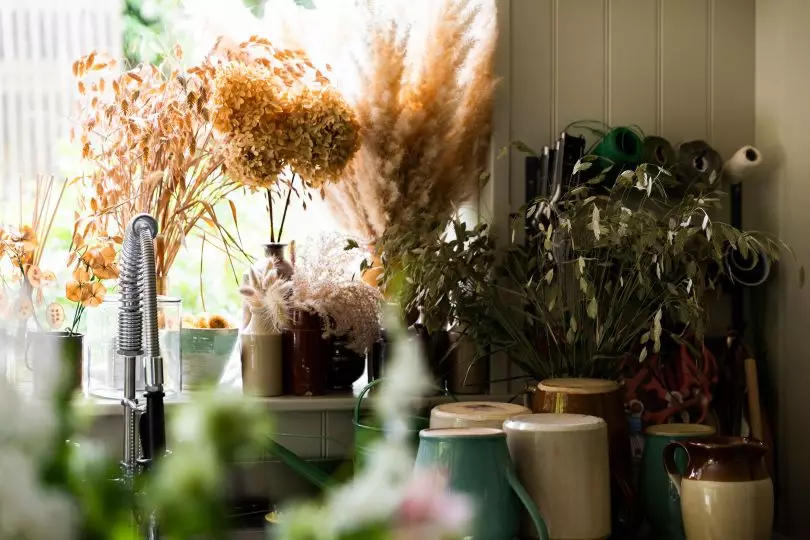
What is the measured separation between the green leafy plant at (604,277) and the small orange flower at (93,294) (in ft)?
2.24

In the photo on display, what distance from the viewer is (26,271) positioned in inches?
71.2

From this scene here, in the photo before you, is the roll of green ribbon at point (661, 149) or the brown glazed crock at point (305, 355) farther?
the roll of green ribbon at point (661, 149)

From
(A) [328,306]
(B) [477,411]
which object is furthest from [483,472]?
(A) [328,306]

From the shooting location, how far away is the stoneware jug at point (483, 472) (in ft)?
4.34

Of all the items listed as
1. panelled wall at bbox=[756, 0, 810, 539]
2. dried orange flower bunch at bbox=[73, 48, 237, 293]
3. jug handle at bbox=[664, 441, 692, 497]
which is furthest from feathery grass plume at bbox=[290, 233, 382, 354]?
panelled wall at bbox=[756, 0, 810, 539]

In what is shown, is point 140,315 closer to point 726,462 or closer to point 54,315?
point 54,315

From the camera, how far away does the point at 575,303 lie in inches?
67.6

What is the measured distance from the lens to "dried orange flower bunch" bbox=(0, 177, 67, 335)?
1772mm

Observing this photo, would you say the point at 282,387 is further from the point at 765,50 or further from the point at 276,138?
the point at 765,50

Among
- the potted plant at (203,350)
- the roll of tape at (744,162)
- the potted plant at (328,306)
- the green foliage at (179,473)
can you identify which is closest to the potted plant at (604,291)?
the roll of tape at (744,162)

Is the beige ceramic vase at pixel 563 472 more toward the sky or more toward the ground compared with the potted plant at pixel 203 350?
more toward the ground

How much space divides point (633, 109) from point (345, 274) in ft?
2.36

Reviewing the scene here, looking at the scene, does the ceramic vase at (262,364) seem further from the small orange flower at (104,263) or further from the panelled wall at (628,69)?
the panelled wall at (628,69)

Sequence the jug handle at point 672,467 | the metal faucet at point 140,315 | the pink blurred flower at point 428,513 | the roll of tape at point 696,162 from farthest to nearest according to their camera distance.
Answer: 1. the roll of tape at point 696,162
2. the jug handle at point 672,467
3. the metal faucet at point 140,315
4. the pink blurred flower at point 428,513
